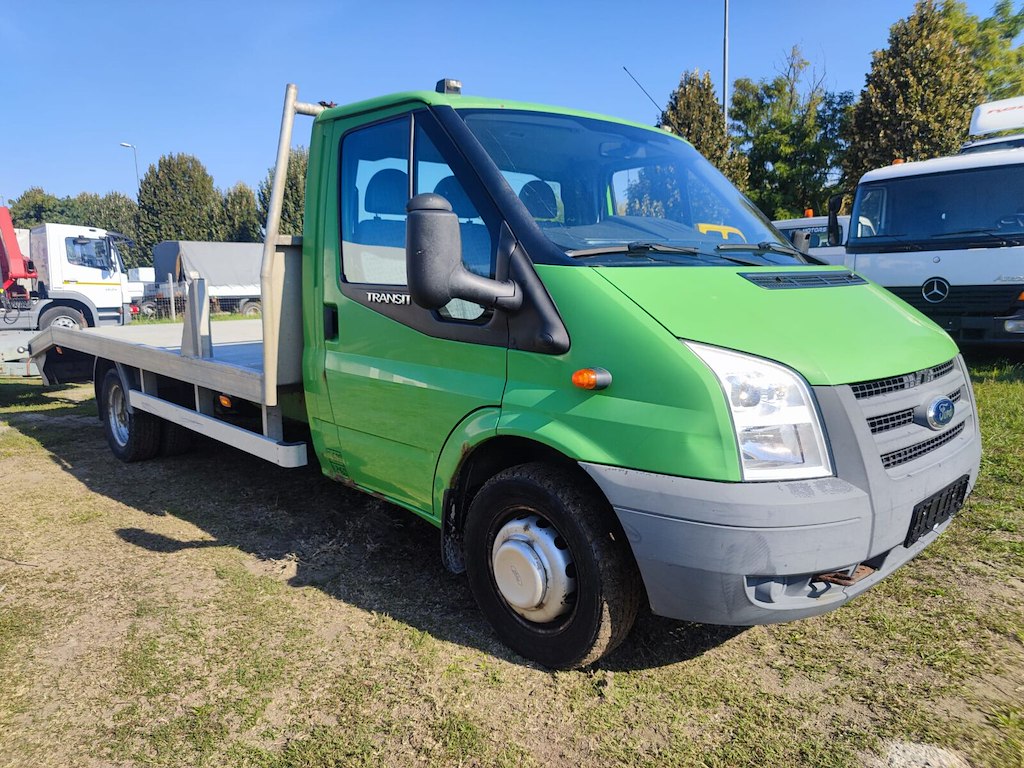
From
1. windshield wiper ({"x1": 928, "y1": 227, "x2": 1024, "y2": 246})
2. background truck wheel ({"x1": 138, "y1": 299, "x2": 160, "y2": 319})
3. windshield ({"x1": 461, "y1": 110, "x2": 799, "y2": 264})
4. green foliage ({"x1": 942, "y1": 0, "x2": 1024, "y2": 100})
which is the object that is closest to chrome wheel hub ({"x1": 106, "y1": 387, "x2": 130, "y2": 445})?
windshield ({"x1": 461, "y1": 110, "x2": 799, "y2": 264})

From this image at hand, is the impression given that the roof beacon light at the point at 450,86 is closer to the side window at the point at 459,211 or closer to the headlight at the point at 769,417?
the side window at the point at 459,211

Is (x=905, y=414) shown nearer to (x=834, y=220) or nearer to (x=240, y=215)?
(x=834, y=220)

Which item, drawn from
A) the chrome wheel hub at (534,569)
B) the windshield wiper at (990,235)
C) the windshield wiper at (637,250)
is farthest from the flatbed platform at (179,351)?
the windshield wiper at (990,235)

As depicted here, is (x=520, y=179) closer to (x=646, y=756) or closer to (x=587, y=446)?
(x=587, y=446)

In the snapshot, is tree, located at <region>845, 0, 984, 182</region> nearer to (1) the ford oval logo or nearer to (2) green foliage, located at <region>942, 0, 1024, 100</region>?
(2) green foliage, located at <region>942, 0, 1024, 100</region>

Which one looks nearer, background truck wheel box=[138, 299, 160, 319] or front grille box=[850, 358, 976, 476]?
front grille box=[850, 358, 976, 476]

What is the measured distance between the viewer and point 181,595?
3.74m

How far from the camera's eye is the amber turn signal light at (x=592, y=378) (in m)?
2.57

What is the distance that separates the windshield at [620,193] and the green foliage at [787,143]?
21.2m

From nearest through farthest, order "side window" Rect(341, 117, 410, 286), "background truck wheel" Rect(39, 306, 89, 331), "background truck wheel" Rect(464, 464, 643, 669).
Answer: "background truck wheel" Rect(464, 464, 643, 669)
"side window" Rect(341, 117, 410, 286)
"background truck wheel" Rect(39, 306, 89, 331)

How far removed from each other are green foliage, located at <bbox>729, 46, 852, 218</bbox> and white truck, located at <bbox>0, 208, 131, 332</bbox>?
18875mm

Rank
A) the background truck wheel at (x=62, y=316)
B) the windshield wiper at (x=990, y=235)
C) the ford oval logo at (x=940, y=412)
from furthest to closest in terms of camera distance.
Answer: the background truck wheel at (x=62, y=316) < the windshield wiper at (x=990, y=235) < the ford oval logo at (x=940, y=412)

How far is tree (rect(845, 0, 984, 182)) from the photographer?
17.3 m

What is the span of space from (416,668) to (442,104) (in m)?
2.44
